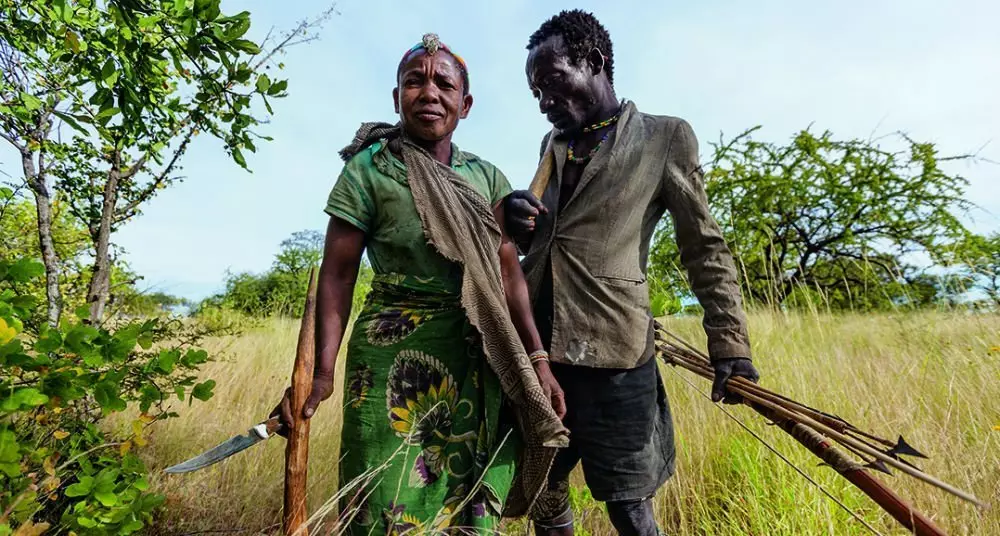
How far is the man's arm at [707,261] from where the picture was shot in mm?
2123

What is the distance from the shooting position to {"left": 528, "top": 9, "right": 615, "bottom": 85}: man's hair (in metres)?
2.31

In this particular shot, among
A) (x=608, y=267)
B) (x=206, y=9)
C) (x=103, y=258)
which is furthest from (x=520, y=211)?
(x=103, y=258)

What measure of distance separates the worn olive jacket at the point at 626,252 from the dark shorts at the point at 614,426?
0.27 ft

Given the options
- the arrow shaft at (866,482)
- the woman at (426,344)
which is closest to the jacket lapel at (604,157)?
the woman at (426,344)

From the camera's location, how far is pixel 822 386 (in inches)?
144

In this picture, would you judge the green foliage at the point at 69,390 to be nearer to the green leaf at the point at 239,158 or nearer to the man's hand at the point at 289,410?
the man's hand at the point at 289,410

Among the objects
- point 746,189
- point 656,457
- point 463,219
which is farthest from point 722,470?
point 746,189

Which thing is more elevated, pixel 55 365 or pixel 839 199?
pixel 839 199

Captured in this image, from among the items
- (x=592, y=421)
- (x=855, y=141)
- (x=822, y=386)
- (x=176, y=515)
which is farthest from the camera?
(x=855, y=141)

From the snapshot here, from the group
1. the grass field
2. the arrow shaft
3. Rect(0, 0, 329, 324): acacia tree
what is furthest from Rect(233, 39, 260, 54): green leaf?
the arrow shaft

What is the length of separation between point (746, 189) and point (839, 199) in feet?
6.52

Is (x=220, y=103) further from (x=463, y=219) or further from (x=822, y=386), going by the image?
(x=822, y=386)

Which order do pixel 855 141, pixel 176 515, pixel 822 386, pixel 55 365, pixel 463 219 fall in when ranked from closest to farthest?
pixel 55 365 < pixel 463 219 < pixel 176 515 < pixel 822 386 < pixel 855 141

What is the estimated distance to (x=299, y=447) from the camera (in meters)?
1.63
